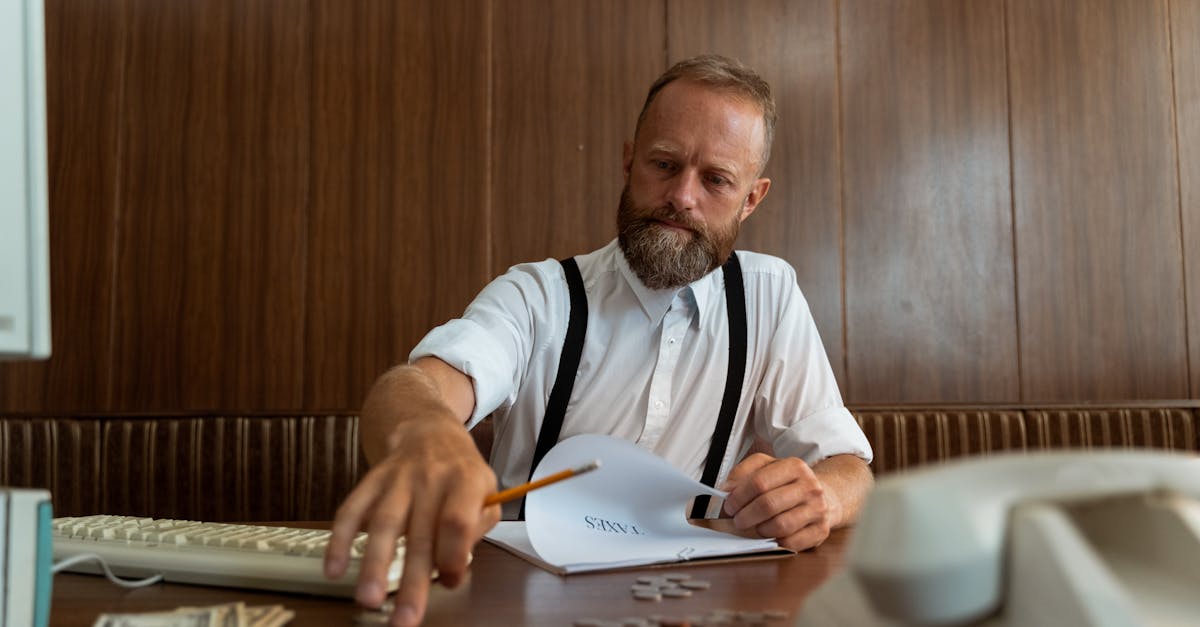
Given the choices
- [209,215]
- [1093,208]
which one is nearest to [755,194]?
[1093,208]

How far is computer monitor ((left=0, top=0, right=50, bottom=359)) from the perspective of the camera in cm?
64

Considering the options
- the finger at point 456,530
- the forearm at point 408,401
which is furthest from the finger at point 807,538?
the finger at point 456,530

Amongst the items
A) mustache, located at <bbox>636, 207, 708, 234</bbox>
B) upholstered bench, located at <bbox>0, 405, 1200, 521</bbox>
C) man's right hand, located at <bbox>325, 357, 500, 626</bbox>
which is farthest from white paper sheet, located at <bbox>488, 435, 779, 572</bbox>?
upholstered bench, located at <bbox>0, 405, 1200, 521</bbox>

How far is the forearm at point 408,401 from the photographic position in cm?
111

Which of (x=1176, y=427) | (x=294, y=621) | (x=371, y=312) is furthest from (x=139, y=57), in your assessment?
(x=1176, y=427)

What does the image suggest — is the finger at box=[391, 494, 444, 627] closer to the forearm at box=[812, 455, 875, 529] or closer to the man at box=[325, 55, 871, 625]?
the forearm at box=[812, 455, 875, 529]

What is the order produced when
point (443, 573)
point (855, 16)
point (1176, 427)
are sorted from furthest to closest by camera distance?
1. point (855, 16)
2. point (1176, 427)
3. point (443, 573)

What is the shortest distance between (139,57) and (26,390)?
1.20 m

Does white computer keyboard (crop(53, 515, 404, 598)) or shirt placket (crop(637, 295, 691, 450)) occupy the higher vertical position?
shirt placket (crop(637, 295, 691, 450))

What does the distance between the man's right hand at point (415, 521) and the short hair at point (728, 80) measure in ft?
4.34

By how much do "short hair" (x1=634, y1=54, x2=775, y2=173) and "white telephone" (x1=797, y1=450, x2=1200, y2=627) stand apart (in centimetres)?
156

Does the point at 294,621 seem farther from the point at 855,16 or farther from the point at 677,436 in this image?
the point at 855,16

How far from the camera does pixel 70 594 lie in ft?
2.95

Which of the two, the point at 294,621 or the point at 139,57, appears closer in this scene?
the point at 294,621
